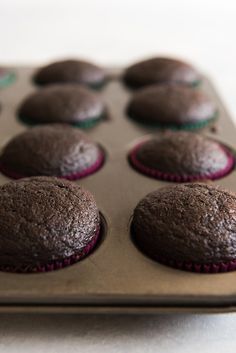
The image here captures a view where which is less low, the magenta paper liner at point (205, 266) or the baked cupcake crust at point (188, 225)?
the baked cupcake crust at point (188, 225)

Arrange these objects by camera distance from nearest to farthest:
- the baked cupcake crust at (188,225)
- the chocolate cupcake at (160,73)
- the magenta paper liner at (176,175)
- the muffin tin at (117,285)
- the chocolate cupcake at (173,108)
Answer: the muffin tin at (117,285)
the baked cupcake crust at (188,225)
the magenta paper liner at (176,175)
the chocolate cupcake at (173,108)
the chocolate cupcake at (160,73)

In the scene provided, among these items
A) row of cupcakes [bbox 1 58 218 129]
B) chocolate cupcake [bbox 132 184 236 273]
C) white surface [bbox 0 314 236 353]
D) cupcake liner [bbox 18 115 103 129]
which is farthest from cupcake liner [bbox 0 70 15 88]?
white surface [bbox 0 314 236 353]

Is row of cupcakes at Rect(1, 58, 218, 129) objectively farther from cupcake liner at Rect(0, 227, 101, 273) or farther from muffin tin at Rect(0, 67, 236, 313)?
cupcake liner at Rect(0, 227, 101, 273)

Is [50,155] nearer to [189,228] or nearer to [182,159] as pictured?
[182,159]

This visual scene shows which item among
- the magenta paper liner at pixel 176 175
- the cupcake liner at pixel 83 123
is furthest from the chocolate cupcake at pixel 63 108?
the magenta paper liner at pixel 176 175

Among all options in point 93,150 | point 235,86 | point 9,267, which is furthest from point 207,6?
point 9,267

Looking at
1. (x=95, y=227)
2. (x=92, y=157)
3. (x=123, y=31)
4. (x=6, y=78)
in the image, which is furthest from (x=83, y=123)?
(x=123, y=31)

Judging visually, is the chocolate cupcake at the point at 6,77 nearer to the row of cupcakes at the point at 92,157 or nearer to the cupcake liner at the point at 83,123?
the cupcake liner at the point at 83,123
